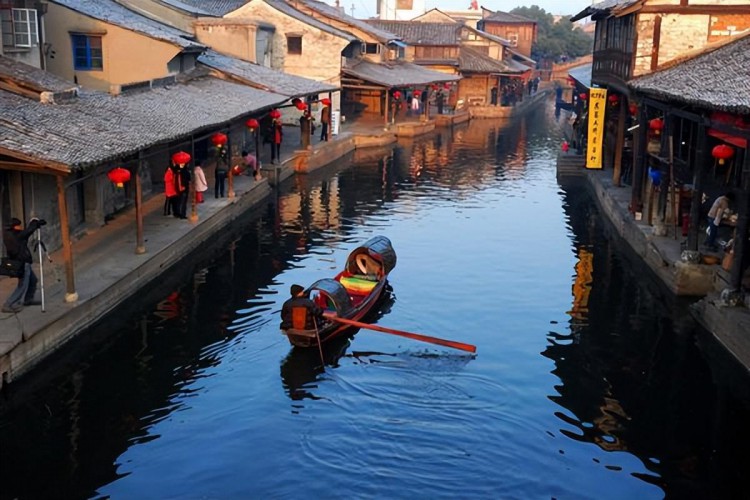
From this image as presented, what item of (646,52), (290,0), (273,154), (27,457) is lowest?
(27,457)

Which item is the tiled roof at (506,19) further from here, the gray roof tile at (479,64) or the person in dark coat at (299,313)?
the person in dark coat at (299,313)

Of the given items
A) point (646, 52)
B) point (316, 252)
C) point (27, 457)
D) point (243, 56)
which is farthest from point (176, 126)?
point (243, 56)

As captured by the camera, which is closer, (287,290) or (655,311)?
(655,311)

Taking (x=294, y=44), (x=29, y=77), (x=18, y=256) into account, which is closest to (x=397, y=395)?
(x=18, y=256)

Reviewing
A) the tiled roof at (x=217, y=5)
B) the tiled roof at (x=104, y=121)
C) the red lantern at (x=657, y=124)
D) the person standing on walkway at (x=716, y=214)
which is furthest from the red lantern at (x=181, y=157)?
the tiled roof at (x=217, y=5)

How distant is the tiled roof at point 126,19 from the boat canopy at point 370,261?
14.2 metres

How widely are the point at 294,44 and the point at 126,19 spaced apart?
20.0 metres

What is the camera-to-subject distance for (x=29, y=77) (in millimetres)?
22172

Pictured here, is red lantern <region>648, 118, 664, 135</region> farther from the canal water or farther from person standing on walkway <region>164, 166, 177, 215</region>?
person standing on walkway <region>164, 166, 177, 215</region>

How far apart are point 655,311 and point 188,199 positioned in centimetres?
1577

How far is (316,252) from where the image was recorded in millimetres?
26422

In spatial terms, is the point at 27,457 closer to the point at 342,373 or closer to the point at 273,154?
the point at 342,373

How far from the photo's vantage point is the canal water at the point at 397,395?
499 inches

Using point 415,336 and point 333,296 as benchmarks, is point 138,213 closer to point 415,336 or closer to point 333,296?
point 333,296
